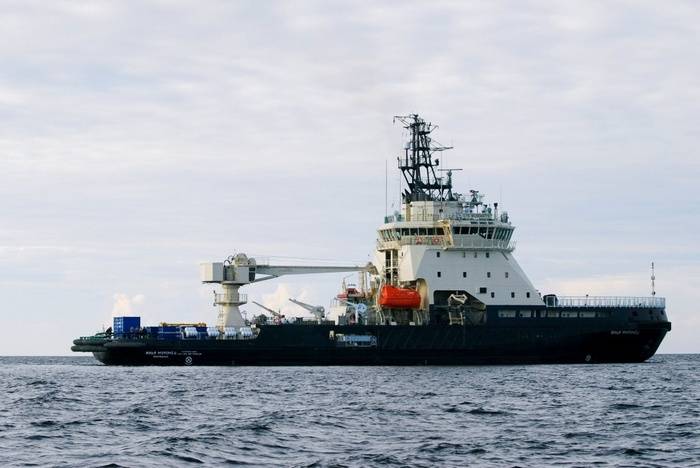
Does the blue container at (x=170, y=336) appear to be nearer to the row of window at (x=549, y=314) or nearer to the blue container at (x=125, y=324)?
the blue container at (x=125, y=324)

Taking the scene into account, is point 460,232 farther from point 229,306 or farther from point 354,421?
point 354,421

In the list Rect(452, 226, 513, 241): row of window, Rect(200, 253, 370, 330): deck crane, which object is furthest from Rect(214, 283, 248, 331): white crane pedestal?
Rect(452, 226, 513, 241): row of window

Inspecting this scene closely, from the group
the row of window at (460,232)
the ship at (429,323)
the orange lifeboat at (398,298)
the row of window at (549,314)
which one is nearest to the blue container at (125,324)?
the ship at (429,323)

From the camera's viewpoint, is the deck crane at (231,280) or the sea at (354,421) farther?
the deck crane at (231,280)

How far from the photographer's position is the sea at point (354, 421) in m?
27.0

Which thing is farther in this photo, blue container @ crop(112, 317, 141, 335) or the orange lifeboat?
blue container @ crop(112, 317, 141, 335)

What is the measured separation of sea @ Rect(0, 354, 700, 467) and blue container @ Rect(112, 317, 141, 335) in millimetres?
→ 12510

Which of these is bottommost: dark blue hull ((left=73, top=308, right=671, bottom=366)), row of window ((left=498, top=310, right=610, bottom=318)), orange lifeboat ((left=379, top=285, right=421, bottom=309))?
dark blue hull ((left=73, top=308, right=671, bottom=366))

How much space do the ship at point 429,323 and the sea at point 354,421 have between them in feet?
33.9

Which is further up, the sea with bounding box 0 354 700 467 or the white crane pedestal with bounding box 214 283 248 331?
the white crane pedestal with bounding box 214 283 248 331

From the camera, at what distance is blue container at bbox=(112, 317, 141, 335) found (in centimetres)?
6856

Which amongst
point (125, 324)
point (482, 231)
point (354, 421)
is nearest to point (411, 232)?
point (482, 231)

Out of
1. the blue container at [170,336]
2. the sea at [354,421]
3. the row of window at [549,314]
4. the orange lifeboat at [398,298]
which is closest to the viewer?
the sea at [354,421]

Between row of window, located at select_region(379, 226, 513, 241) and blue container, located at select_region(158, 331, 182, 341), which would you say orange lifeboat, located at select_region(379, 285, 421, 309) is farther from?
blue container, located at select_region(158, 331, 182, 341)
